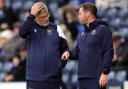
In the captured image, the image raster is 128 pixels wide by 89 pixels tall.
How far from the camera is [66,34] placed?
1460 centimetres

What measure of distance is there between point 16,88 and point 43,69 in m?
3.33

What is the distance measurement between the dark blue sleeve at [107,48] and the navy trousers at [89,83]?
336 mm

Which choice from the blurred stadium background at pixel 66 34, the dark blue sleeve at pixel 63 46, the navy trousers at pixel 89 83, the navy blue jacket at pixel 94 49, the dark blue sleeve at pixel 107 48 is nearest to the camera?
the dark blue sleeve at pixel 107 48

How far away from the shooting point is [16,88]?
12383 millimetres

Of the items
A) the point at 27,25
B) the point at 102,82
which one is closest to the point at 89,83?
the point at 102,82

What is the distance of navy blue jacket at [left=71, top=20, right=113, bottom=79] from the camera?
8.95m

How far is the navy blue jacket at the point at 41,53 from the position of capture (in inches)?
360

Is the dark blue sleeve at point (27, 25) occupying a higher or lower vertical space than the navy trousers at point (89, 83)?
higher

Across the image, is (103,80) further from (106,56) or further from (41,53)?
(41,53)

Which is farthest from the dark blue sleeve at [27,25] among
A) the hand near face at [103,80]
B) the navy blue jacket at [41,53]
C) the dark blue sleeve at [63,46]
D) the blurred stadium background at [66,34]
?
the blurred stadium background at [66,34]

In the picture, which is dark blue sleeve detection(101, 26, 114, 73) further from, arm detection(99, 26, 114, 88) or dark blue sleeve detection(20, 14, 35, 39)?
dark blue sleeve detection(20, 14, 35, 39)

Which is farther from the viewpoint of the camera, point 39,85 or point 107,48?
point 39,85

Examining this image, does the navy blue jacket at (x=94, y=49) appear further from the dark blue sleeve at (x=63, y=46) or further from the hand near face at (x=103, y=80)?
the dark blue sleeve at (x=63, y=46)

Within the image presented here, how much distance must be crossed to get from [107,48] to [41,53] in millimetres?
961
